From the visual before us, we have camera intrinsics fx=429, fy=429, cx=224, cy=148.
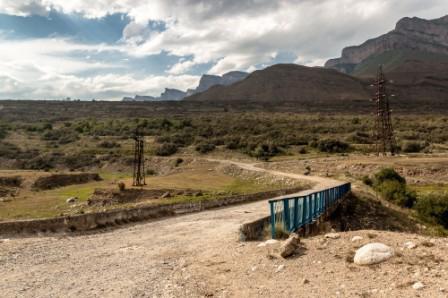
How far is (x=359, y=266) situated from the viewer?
28.0ft

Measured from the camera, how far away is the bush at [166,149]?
64125 mm

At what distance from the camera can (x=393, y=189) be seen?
34.7m

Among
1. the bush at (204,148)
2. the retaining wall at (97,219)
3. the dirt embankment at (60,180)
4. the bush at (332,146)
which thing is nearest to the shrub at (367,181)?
the retaining wall at (97,219)

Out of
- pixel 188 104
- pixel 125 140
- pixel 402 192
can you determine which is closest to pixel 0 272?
pixel 402 192

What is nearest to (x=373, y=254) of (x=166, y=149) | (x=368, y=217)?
(x=368, y=217)

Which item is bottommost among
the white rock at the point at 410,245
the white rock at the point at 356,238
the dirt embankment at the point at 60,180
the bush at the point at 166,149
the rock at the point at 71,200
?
the dirt embankment at the point at 60,180

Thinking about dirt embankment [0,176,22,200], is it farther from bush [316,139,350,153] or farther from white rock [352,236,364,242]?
bush [316,139,350,153]

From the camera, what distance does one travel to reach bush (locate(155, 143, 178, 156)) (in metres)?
64.1

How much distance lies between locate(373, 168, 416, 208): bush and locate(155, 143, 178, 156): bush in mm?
33573

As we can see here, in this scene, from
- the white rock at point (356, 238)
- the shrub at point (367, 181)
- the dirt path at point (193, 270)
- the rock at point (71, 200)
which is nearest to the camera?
the dirt path at point (193, 270)

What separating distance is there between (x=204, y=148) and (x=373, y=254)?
2193 inches

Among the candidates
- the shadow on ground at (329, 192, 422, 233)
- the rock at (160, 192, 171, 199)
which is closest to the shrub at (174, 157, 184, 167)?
the shadow on ground at (329, 192, 422, 233)

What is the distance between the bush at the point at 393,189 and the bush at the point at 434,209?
2490 millimetres

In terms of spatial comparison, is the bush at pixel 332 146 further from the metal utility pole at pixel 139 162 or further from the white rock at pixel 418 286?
the white rock at pixel 418 286
